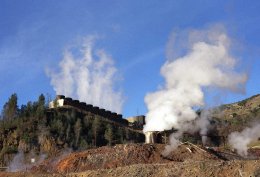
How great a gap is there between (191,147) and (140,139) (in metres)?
65.1

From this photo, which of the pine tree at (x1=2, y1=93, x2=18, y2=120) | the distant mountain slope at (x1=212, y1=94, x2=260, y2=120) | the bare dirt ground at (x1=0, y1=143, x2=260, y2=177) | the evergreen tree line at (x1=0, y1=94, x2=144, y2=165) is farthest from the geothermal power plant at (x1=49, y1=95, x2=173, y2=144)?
the bare dirt ground at (x1=0, y1=143, x2=260, y2=177)

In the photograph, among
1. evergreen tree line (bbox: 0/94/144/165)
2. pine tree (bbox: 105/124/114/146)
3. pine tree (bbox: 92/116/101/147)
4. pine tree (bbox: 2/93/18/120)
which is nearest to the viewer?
evergreen tree line (bbox: 0/94/144/165)

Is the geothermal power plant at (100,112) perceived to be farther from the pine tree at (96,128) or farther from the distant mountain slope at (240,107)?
the distant mountain slope at (240,107)

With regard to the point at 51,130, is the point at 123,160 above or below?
below

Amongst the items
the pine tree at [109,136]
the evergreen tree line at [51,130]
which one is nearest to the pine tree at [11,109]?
the evergreen tree line at [51,130]

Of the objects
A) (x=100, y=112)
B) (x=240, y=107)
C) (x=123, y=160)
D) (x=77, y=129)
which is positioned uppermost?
(x=240, y=107)

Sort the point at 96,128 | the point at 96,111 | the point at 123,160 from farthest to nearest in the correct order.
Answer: the point at 96,111 < the point at 96,128 < the point at 123,160

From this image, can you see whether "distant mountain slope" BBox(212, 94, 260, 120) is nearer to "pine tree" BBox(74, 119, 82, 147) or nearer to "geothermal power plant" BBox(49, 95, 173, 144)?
"geothermal power plant" BBox(49, 95, 173, 144)

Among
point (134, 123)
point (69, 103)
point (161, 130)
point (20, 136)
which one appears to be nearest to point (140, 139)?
point (134, 123)

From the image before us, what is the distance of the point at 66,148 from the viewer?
82.4 metres

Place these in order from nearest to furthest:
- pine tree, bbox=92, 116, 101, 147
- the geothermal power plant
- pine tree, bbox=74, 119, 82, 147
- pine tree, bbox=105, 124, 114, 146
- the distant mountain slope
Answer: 1. pine tree, bbox=74, 119, 82, 147
2. pine tree, bbox=105, 124, 114, 146
3. pine tree, bbox=92, 116, 101, 147
4. the geothermal power plant
5. the distant mountain slope

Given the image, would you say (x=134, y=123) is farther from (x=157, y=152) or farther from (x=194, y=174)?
(x=194, y=174)

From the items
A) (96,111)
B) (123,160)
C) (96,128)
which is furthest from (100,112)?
(123,160)

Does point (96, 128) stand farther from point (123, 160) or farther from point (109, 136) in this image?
point (123, 160)
